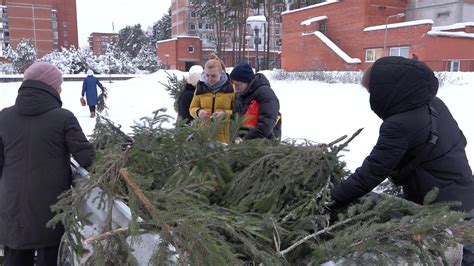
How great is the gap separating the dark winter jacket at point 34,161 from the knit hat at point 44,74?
0.05 meters

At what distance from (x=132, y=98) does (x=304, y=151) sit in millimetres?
18272

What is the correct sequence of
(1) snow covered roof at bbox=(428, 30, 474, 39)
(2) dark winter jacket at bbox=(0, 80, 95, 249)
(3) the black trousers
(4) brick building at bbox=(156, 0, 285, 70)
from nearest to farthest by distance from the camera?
(2) dark winter jacket at bbox=(0, 80, 95, 249) < (3) the black trousers < (1) snow covered roof at bbox=(428, 30, 474, 39) < (4) brick building at bbox=(156, 0, 285, 70)

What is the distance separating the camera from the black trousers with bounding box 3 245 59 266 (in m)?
2.74

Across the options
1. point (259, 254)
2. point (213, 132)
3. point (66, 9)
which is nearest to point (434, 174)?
point (259, 254)

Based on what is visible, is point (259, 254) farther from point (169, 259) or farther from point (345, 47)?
point (345, 47)

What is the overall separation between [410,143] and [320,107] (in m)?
11.8

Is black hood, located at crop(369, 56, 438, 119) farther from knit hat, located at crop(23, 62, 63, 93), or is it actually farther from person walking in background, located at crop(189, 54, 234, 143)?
person walking in background, located at crop(189, 54, 234, 143)

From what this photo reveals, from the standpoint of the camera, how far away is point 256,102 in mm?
3814

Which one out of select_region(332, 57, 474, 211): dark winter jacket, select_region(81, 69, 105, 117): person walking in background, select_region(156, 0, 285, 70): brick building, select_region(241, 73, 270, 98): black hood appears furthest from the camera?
select_region(156, 0, 285, 70): brick building

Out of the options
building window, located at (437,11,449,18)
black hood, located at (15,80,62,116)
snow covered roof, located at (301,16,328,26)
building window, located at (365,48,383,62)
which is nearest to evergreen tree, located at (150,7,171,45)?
snow covered roof, located at (301,16,328,26)

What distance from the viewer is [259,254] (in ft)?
5.12

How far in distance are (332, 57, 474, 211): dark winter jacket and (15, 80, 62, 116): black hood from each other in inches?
75.6

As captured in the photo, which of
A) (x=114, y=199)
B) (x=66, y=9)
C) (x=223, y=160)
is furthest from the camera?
(x=66, y=9)

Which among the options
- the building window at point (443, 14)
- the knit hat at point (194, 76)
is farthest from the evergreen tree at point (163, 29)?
the knit hat at point (194, 76)
